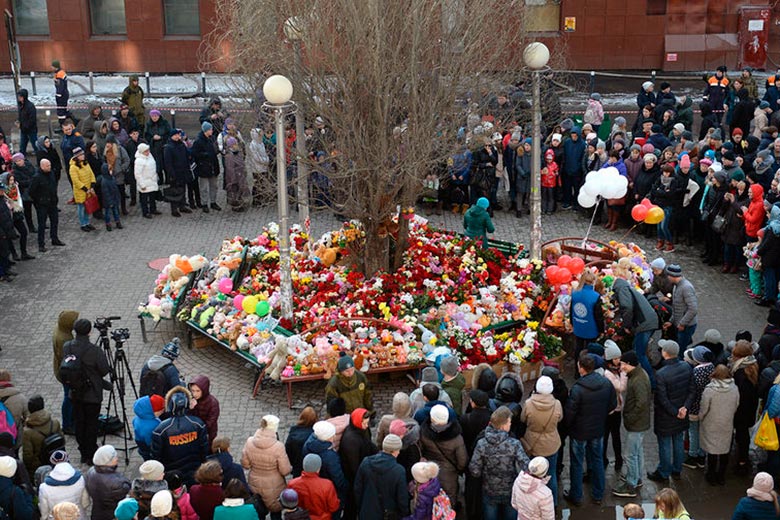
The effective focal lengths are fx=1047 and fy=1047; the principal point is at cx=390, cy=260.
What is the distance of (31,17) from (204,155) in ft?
49.6

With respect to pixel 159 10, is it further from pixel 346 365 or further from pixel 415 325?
pixel 346 365

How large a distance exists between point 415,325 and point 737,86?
578 inches

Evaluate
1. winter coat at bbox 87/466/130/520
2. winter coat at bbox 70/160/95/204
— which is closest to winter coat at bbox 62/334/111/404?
winter coat at bbox 87/466/130/520

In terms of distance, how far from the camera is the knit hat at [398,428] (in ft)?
33.9

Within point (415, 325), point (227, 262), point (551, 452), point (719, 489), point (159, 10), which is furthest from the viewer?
point (159, 10)

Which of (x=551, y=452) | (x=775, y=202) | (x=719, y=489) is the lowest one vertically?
(x=719, y=489)

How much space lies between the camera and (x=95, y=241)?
1973 centimetres

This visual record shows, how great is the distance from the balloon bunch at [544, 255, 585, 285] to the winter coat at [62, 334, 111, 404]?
21.7ft

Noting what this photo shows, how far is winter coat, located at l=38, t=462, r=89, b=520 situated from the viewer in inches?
383

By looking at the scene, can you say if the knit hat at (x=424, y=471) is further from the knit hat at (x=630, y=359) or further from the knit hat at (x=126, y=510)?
the knit hat at (x=630, y=359)

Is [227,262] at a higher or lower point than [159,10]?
lower

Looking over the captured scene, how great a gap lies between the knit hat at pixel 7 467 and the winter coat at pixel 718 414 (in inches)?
285

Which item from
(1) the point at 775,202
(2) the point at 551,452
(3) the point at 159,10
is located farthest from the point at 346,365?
(3) the point at 159,10

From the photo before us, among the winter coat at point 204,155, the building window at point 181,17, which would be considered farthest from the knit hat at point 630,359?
the building window at point 181,17
